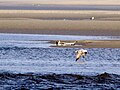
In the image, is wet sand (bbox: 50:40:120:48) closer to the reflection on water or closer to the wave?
the reflection on water

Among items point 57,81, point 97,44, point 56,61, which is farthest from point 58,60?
point 97,44

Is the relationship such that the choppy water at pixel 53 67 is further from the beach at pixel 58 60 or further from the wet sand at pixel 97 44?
the wet sand at pixel 97 44

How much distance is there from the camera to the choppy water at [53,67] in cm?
1816

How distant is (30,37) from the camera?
110 ft

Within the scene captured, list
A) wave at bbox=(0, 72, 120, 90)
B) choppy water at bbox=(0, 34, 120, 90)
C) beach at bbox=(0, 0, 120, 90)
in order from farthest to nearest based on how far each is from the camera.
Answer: beach at bbox=(0, 0, 120, 90)
choppy water at bbox=(0, 34, 120, 90)
wave at bbox=(0, 72, 120, 90)

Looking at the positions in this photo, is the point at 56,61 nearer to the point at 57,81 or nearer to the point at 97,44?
the point at 57,81

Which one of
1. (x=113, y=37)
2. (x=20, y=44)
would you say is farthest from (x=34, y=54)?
(x=113, y=37)

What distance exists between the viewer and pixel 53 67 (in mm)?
21875

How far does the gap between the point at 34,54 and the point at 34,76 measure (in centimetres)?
642

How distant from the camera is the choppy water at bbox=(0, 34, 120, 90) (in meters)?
18.2

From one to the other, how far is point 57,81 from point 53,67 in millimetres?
3237

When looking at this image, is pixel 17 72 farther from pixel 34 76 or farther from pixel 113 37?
pixel 113 37

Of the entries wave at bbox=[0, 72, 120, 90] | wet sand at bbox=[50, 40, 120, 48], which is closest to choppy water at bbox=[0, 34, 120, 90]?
wave at bbox=[0, 72, 120, 90]

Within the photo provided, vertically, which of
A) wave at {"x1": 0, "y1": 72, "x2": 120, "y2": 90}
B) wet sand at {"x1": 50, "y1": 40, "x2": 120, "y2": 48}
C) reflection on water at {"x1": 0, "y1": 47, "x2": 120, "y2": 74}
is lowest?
wave at {"x1": 0, "y1": 72, "x2": 120, "y2": 90}
